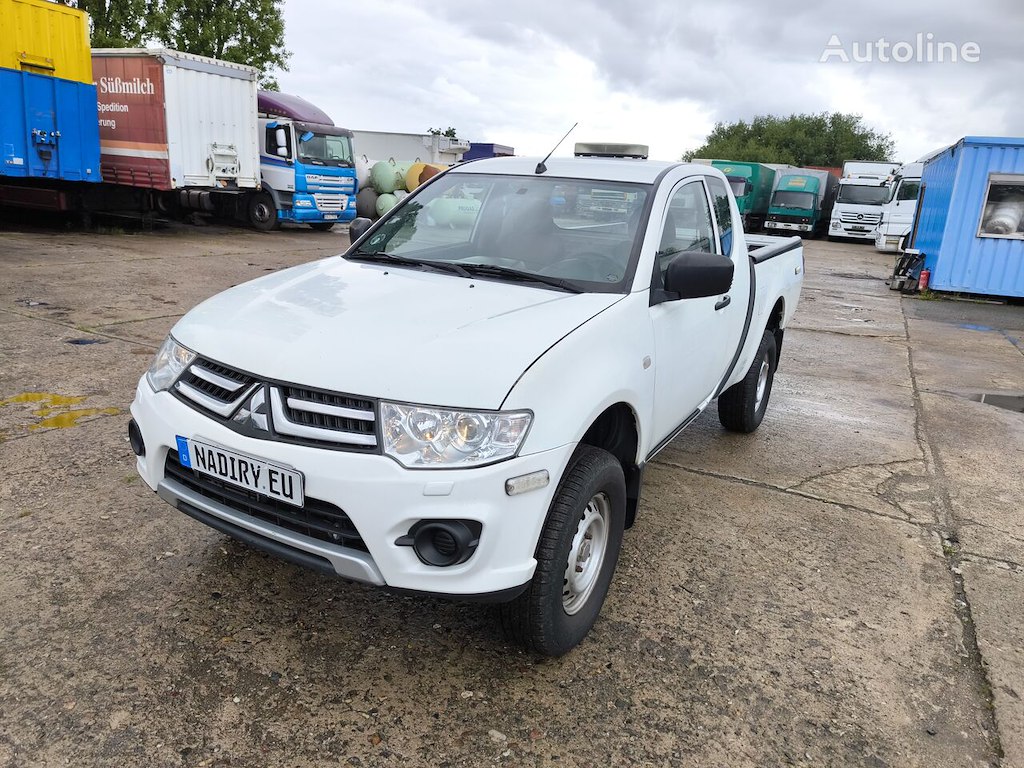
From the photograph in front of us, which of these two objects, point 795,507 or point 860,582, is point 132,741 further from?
point 795,507

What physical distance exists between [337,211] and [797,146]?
193 ft

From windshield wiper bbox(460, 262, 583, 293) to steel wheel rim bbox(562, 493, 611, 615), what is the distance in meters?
0.87

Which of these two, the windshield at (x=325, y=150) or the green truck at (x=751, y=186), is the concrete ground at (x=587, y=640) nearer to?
the windshield at (x=325, y=150)

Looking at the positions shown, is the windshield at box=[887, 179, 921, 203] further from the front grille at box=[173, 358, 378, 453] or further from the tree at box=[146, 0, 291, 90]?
the front grille at box=[173, 358, 378, 453]

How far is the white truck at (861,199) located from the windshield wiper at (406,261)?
1119 inches

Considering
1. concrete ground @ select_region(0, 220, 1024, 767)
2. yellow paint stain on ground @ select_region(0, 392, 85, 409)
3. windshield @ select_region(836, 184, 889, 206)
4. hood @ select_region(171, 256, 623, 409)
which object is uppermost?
windshield @ select_region(836, 184, 889, 206)

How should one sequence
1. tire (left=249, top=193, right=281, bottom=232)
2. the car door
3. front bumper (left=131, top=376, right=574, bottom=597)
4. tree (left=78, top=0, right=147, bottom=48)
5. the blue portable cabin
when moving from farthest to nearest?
tree (left=78, top=0, right=147, bottom=48)
tire (left=249, top=193, right=281, bottom=232)
the blue portable cabin
the car door
front bumper (left=131, top=376, right=574, bottom=597)

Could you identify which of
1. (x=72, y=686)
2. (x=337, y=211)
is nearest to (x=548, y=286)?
(x=72, y=686)

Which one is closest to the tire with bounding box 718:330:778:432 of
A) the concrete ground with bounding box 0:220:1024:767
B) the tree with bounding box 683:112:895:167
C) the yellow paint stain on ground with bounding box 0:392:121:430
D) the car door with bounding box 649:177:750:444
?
the concrete ground with bounding box 0:220:1024:767

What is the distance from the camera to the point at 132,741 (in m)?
2.17

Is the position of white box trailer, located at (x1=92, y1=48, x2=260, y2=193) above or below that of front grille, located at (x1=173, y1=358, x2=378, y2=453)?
above

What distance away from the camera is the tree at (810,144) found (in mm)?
66188

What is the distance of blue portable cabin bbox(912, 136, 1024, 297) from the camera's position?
40.4 feet

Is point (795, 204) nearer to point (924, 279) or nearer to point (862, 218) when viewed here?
point (862, 218)
